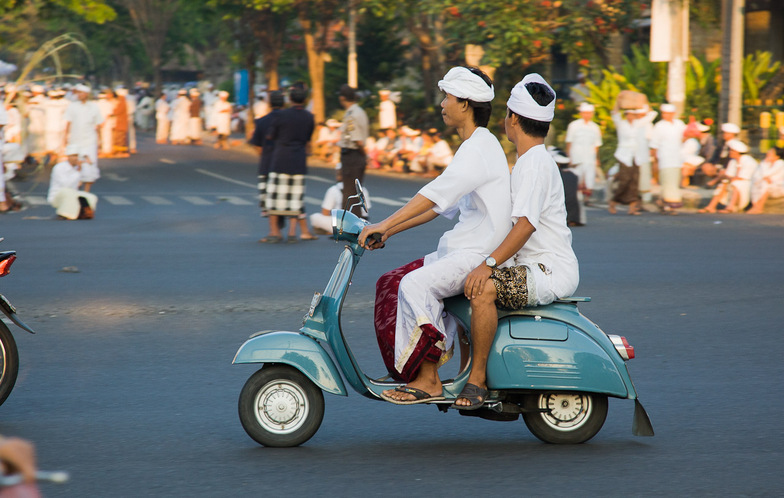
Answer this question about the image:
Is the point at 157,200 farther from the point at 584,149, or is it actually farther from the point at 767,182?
the point at 767,182

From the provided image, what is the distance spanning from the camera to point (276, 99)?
13.5m

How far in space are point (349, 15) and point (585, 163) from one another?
54.2 ft

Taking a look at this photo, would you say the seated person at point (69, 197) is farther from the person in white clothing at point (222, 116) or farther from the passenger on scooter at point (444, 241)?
the person in white clothing at point (222, 116)

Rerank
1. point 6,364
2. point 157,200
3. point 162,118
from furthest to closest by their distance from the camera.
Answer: point 162,118 → point 157,200 → point 6,364

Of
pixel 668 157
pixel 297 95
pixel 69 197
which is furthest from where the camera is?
pixel 668 157

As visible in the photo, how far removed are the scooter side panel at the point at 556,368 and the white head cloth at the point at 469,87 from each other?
114cm

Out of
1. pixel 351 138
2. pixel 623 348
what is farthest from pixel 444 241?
pixel 351 138

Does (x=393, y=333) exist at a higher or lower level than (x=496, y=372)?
higher

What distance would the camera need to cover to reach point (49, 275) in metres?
11.1

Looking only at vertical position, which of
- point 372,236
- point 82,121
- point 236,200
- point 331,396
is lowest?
point 236,200

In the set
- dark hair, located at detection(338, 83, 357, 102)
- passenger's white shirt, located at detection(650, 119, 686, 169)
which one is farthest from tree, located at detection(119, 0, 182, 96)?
dark hair, located at detection(338, 83, 357, 102)

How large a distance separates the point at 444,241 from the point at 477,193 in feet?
0.88

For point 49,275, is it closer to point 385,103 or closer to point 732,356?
point 732,356

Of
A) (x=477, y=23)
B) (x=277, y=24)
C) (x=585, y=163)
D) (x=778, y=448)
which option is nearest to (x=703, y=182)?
(x=585, y=163)
